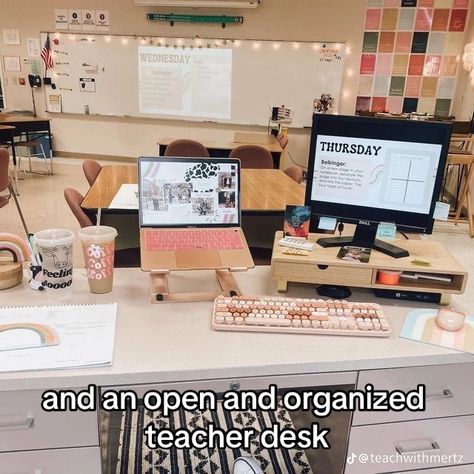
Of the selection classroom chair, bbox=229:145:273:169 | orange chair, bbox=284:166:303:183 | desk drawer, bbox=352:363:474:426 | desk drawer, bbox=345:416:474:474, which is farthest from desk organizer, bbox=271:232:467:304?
classroom chair, bbox=229:145:273:169

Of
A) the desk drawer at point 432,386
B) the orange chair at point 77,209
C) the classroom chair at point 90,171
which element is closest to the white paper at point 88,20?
the classroom chair at point 90,171

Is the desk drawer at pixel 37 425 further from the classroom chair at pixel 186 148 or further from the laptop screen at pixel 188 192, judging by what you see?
the classroom chair at pixel 186 148

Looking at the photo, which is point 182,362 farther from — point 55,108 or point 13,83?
point 13,83

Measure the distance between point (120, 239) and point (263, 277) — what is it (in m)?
1.39

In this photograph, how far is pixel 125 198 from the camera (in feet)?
7.79

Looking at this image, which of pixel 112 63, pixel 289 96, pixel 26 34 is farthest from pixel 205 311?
pixel 26 34

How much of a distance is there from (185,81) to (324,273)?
563 cm

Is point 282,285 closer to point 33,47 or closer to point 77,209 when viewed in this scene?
point 77,209

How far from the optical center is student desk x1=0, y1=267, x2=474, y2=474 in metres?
0.94

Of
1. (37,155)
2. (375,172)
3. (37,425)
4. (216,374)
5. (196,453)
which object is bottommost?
(196,453)

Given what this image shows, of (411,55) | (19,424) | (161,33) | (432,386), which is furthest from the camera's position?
(161,33)

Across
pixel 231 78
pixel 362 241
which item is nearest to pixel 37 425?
pixel 362 241

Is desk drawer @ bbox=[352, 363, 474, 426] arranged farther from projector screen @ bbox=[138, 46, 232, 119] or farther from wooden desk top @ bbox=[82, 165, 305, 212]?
projector screen @ bbox=[138, 46, 232, 119]

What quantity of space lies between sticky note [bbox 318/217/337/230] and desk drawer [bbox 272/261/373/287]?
200 millimetres
